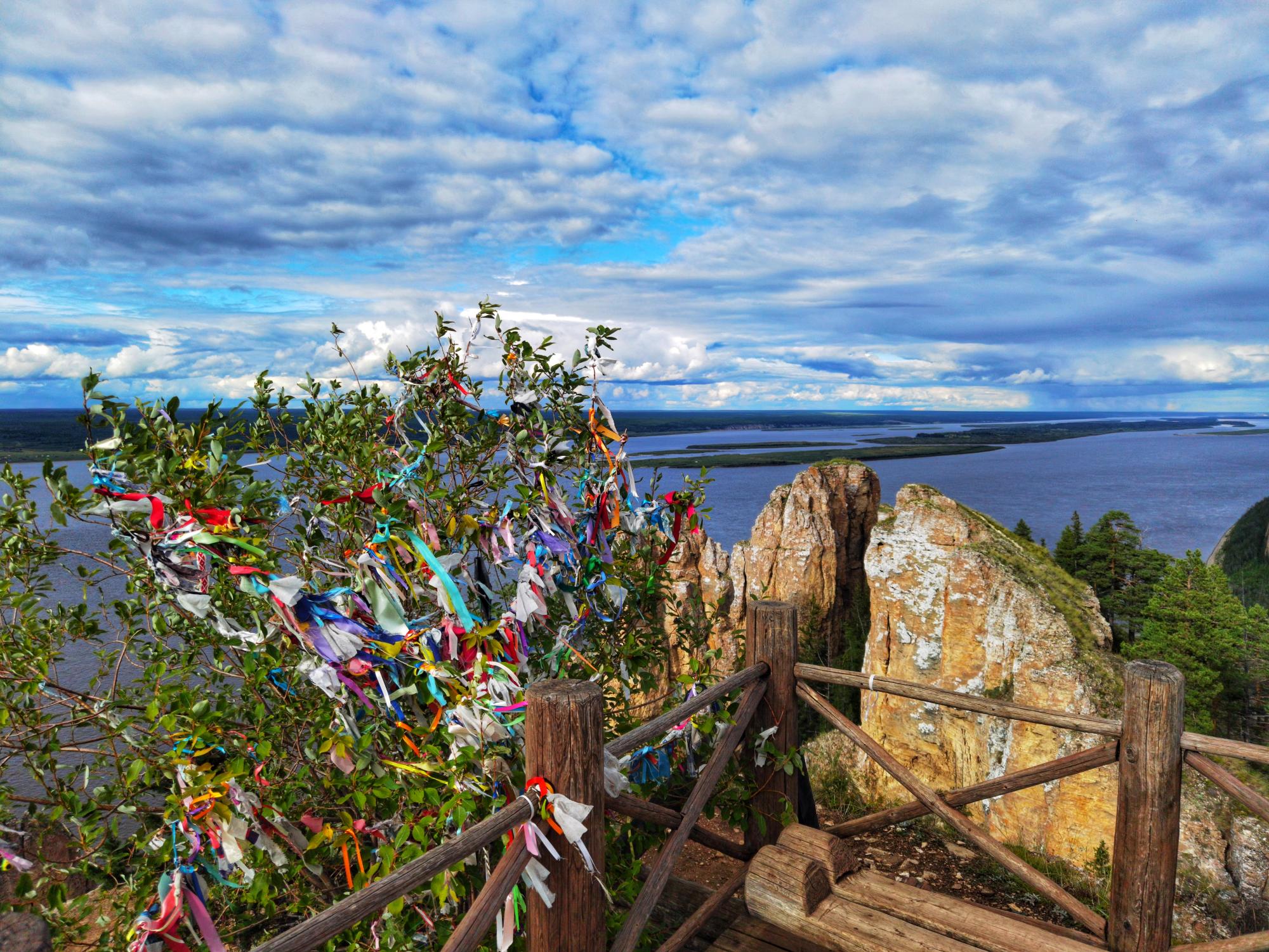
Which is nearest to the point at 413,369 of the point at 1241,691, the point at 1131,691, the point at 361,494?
the point at 361,494

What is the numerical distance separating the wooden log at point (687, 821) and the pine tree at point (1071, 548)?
20.9 metres

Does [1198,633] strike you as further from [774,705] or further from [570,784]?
[570,784]

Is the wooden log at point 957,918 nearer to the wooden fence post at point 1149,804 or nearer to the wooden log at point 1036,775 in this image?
the wooden fence post at point 1149,804

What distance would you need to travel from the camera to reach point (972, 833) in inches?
150

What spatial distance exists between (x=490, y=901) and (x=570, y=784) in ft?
1.45

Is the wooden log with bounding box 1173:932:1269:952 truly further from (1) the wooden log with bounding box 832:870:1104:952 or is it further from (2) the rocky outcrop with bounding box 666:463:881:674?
(2) the rocky outcrop with bounding box 666:463:881:674

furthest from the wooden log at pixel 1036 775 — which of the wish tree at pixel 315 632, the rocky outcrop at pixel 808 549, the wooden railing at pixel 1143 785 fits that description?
the rocky outcrop at pixel 808 549

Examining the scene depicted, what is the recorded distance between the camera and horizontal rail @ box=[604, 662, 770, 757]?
117 inches

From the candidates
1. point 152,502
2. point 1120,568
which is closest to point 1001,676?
point 152,502

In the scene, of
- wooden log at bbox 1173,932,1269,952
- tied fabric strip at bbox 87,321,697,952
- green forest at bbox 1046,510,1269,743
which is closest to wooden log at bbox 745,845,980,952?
wooden log at bbox 1173,932,1269,952

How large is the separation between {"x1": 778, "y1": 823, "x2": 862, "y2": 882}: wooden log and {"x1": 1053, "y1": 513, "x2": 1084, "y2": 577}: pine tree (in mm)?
20557

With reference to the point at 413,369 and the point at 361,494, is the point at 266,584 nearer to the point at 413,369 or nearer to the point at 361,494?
the point at 361,494

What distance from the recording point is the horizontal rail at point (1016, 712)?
3.31m

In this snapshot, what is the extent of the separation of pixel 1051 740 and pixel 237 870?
8.60 meters
